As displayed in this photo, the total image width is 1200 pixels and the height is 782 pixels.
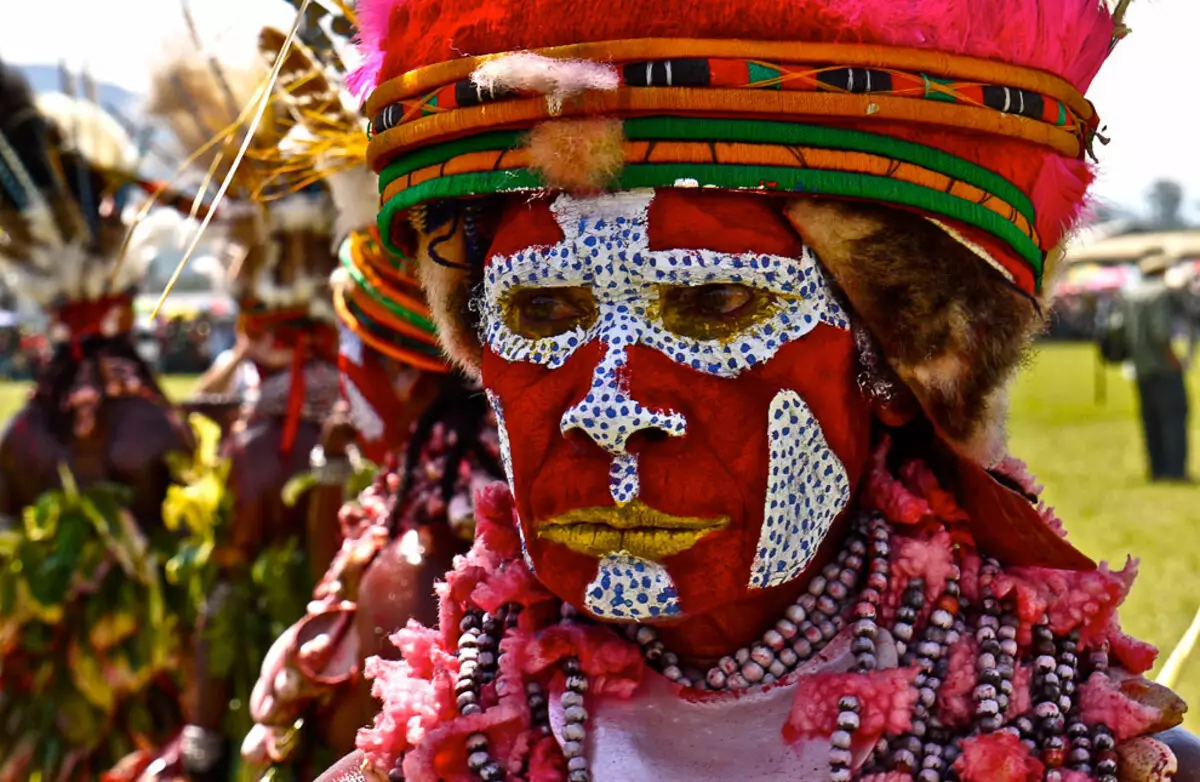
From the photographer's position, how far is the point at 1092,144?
2098 mm

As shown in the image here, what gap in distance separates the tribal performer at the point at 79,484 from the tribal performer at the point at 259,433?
652 mm

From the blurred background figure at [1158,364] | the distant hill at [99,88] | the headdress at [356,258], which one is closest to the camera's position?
the headdress at [356,258]

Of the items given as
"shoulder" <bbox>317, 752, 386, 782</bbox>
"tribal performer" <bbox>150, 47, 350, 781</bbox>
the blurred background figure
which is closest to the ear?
"shoulder" <bbox>317, 752, 386, 782</bbox>

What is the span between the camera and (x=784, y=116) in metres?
1.79

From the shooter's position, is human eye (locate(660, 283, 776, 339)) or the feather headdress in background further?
the feather headdress in background

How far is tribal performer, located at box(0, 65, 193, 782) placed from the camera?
5.54 m

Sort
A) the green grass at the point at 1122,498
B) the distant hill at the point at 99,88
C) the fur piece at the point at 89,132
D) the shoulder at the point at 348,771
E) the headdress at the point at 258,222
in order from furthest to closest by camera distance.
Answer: the green grass at the point at 1122,498 < the fur piece at the point at 89,132 < the distant hill at the point at 99,88 < the headdress at the point at 258,222 < the shoulder at the point at 348,771

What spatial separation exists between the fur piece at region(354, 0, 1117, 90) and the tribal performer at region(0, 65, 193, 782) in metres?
3.77

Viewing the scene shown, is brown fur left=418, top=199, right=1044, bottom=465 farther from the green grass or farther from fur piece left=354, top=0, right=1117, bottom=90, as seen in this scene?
fur piece left=354, top=0, right=1117, bottom=90

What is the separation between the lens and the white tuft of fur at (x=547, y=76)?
1.76m

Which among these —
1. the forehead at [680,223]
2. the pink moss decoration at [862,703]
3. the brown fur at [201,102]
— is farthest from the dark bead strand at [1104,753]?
the brown fur at [201,102]

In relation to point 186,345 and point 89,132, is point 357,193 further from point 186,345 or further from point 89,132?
point 186,345

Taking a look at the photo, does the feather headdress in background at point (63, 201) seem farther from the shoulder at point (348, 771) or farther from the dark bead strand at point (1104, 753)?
the dark bead strand at point (1104, 753)

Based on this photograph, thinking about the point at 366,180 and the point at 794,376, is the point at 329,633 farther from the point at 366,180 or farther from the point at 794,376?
the point at 794,376
